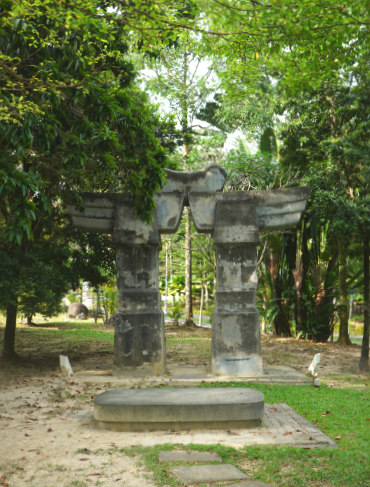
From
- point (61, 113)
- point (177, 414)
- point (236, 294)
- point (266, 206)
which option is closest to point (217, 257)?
point (236, 294)

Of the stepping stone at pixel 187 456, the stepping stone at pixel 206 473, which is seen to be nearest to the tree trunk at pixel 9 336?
the stepping stone at pixel 187 456

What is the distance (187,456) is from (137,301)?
4.62 metres

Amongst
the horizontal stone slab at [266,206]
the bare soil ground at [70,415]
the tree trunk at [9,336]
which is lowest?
the bare soil ground at [70,415]

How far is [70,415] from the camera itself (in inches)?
277

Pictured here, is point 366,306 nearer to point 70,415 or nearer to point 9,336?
point 70,415

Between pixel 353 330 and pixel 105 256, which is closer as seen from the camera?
pixel 105 256

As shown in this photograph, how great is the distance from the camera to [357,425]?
6473mm

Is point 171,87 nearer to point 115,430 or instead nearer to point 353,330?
point 353,330

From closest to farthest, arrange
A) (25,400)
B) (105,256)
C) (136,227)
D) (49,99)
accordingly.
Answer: (49,99)
(25,400)
(136,227)
(105,256)

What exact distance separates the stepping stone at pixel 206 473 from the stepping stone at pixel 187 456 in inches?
7.9

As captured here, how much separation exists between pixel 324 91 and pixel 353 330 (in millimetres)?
11259

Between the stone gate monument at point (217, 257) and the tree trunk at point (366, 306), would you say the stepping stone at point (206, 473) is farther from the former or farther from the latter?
the tree trunk at point (366, 306)

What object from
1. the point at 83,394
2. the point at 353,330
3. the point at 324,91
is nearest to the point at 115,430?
the point at 83,394

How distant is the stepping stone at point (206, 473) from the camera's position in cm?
460
